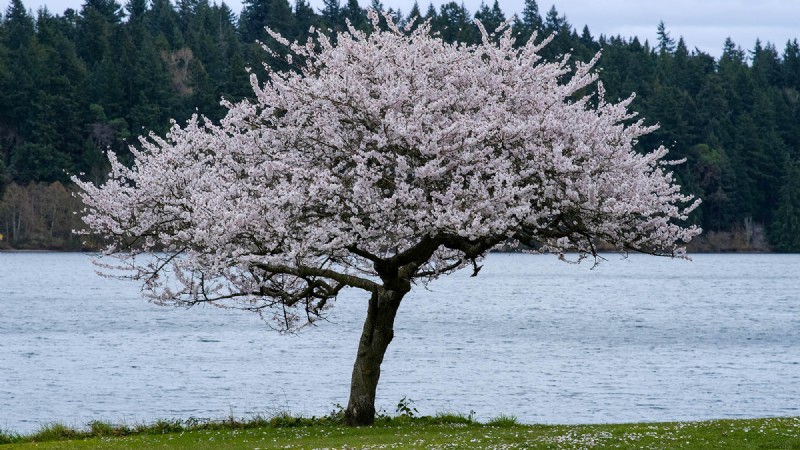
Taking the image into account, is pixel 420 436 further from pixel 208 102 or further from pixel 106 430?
pixel 208 102

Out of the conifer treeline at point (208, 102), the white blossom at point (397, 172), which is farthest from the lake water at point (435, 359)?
the conifer treeline at point (208, 102)

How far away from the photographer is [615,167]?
2172 centimetres

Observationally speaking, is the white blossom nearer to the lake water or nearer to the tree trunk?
the tree trunk

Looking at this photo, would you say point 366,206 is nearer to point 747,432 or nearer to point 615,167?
point 615,167

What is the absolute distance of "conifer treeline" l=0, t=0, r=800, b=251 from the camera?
131125 millimetres

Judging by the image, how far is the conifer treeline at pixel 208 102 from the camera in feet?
430

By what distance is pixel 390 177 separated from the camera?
21406mm

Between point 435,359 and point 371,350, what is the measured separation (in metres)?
27.6

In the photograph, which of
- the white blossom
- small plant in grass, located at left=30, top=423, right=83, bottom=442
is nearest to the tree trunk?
the white blossom

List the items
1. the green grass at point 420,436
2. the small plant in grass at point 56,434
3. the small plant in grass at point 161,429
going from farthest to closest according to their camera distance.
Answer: the small plant in grass at point 161,429 → the small plant in grass at point 56,434 → the green grass at point 420,436

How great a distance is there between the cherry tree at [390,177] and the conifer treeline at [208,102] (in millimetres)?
93114

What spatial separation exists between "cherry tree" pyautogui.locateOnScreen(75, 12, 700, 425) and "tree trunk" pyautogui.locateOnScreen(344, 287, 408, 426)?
3cm

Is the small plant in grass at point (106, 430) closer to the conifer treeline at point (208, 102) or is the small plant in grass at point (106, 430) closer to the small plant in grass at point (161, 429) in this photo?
the small plant in grass at point (161, 429)

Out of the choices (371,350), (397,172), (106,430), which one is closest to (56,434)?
(106,430)
